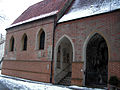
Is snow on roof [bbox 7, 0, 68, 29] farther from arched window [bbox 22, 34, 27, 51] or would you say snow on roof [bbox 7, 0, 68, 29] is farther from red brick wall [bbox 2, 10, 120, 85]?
arched window [bbox 22, 34, 27, 51]

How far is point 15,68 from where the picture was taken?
66.1 ft

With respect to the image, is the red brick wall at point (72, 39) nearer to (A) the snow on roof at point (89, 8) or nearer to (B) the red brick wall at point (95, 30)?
(B) the red brick wall at point (95, 30)

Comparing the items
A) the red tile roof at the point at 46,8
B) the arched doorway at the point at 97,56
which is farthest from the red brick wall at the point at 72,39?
the arched doorway at the point at 97,56

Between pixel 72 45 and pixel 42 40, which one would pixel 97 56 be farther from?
pixel 42 40

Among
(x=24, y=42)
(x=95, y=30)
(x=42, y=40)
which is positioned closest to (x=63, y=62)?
→ (x=42, y=40)

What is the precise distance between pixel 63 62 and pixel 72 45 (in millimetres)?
3261

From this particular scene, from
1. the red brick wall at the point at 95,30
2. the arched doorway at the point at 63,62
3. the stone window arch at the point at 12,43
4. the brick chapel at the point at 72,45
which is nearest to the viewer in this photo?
the red brick wall at the point at 95,30

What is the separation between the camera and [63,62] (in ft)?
53.3

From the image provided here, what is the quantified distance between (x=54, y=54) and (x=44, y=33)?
10.6 feet

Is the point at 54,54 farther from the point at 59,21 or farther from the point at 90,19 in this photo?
the point at 90,19

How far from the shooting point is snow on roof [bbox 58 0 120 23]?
12203 millimetres

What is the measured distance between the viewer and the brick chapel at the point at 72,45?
11.6 m

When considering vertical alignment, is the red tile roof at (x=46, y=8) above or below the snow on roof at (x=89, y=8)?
above

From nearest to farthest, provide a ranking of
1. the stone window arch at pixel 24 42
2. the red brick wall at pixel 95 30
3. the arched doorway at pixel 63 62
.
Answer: the red brick wall at pixel 95 30, the arched doorway at pixel 63 62, the stone window arch at pixel 24 42
